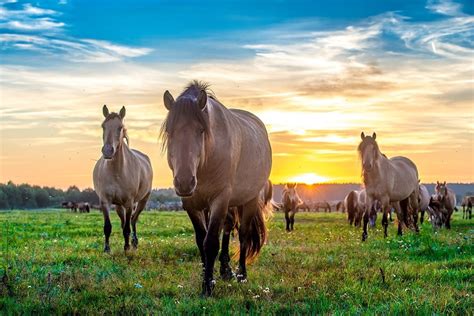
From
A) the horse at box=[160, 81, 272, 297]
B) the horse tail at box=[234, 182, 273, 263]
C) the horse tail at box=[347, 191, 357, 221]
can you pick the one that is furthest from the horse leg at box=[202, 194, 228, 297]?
the horse tail at box=[347, 191, 357, 221]

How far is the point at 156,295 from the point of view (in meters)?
7.28

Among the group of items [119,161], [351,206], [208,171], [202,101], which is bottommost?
[351,206]

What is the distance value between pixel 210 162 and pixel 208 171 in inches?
5.0

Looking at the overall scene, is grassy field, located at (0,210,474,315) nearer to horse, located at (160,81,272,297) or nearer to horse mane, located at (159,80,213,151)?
horse, located at (160,81,272,297)

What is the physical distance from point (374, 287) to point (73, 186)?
346 ft

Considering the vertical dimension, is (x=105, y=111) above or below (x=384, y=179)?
above

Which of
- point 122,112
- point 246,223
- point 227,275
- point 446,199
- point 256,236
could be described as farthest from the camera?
point 446,199

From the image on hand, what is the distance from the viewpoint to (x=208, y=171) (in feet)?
24.6

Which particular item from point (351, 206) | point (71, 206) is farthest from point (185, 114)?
point (71, 206)

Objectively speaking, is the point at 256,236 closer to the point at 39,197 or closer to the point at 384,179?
the point at 384,179

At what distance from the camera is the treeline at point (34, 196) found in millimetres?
89188

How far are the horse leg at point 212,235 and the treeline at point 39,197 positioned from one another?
7685 cm

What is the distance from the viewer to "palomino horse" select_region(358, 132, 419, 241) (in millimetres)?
18656

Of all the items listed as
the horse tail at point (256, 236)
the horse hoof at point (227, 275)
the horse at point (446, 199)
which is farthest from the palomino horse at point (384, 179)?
the horse hoof at point (227, 275)
